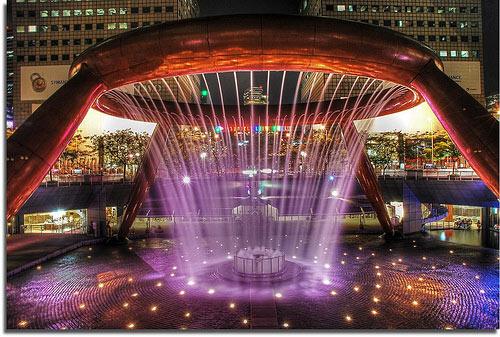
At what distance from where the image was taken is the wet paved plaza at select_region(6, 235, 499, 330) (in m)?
10.8

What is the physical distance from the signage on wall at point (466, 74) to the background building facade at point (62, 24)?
4975 cm

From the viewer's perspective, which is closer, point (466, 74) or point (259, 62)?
point (259, 62)

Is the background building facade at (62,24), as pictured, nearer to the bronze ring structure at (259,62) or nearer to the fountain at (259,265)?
the fountain at (259,265)

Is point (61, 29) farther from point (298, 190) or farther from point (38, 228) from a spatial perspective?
point (298, 190)

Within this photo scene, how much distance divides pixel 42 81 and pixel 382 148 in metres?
47.2

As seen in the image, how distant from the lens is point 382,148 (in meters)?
53.2

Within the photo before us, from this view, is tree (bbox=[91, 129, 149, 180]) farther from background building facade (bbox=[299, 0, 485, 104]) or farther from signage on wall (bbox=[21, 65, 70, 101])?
background building facade (bbox=[299, 0, 485, 104])

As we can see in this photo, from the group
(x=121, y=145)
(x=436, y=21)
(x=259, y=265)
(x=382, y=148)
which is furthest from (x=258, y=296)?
(x=436, y=21)

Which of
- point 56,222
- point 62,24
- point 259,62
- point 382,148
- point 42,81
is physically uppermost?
point 62,24

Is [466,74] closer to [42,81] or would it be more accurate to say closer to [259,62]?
[259,62]

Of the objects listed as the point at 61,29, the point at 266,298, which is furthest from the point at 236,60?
the point at 61,29

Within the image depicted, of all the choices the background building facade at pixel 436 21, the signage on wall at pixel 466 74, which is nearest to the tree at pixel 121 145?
the background building facade at pixel 436 21

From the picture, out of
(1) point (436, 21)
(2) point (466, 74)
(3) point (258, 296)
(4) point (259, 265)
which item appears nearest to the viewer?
(3) point (258, 296)

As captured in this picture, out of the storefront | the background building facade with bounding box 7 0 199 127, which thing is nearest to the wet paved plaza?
the storefront
